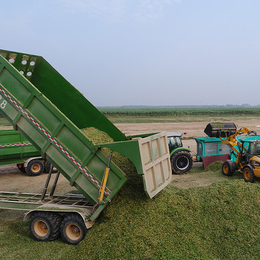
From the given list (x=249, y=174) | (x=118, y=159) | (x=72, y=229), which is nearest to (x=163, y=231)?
(x=118, y=159)

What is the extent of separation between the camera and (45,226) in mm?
5605

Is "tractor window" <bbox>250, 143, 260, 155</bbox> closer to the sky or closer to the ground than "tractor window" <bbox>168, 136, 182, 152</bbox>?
closer to the sky

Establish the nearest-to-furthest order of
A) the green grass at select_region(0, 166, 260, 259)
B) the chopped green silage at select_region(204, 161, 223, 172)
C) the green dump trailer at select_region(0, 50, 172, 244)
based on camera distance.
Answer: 1. the green grass at select_region(0, 166, 260, 259)
2. the green dump trailer at select_region(0, 50, 172, 244)
3. the chopped green silage at select_region(204, 161, 223, 172)

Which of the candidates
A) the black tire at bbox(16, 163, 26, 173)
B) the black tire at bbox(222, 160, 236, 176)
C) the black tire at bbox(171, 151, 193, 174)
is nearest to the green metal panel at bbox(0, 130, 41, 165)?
the black tire at bbox(16, 163, 26, 173)

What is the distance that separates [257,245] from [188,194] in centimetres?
178

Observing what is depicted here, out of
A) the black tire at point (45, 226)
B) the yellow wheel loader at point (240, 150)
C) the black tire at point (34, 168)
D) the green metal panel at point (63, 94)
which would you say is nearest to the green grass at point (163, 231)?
the black tire at point (45, 226)

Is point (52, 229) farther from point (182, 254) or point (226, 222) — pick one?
point (226, 222)

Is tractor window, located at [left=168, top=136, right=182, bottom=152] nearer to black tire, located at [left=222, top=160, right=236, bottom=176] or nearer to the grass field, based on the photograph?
black tire, located at [left=222, top=160, right=236, bottom=176]

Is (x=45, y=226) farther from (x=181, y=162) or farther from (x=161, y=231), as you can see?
(x=181, y=162)

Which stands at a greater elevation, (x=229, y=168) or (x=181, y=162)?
(x=229, y=168)

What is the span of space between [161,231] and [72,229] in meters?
1.89

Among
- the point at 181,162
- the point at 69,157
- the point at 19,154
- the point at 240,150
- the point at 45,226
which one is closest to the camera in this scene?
the point at 69,157

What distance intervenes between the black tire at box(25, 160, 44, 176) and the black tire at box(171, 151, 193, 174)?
238 inches

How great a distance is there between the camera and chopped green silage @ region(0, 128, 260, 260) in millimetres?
4672
